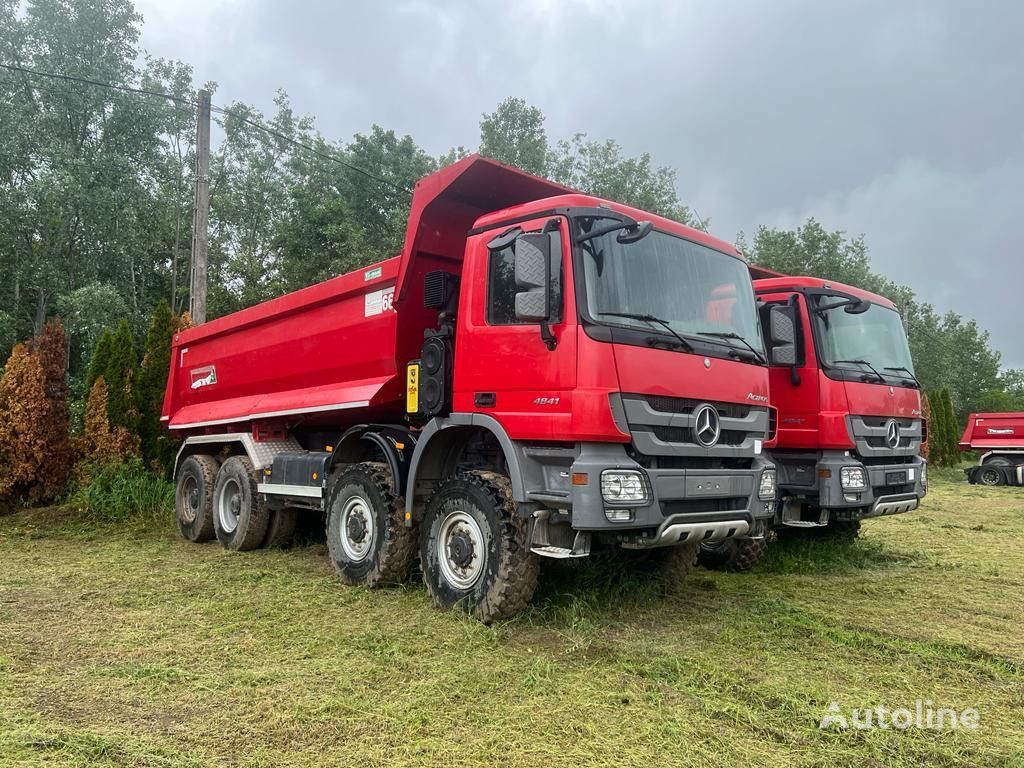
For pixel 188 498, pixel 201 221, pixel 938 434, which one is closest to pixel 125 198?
pixel 201 221

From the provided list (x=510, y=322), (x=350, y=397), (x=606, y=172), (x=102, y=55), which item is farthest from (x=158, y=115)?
(x=510, y=322)

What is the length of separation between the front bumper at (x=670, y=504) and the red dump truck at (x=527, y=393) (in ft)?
0.04

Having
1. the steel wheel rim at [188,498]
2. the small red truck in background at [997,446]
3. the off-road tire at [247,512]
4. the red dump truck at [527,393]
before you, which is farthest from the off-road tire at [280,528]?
the small red truck in background at [997,446]

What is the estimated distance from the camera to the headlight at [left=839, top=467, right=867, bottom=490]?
666 centimetres

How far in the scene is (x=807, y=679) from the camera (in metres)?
4.07

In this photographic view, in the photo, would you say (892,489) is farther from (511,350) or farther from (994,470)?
(994,470)

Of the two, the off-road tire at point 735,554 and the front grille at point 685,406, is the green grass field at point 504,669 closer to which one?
the off-road tire at point 735,554

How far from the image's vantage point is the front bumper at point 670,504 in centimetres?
436

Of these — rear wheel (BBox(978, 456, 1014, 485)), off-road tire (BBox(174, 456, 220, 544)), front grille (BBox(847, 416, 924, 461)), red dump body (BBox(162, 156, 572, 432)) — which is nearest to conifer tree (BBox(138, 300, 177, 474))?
off-road tire (BBox(174, 456, 220, 544))

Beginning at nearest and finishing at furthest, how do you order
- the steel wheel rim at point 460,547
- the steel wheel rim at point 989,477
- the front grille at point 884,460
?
1. the steel wheel rim at point 460,547
2. the front grille at point 884,460
3. the steel wheel rim at point 989,477

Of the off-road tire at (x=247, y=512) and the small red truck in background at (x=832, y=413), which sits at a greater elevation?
the small red truck in background at (x=832, y=413)

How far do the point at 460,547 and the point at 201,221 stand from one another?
9.44 m

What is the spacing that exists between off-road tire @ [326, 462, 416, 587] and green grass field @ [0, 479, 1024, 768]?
0.19 meters

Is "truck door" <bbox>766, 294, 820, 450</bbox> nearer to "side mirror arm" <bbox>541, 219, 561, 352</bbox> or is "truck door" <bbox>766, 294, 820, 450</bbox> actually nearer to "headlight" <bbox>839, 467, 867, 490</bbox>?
"headlight" <bbox>839, 467, 867, 490</bbox>
